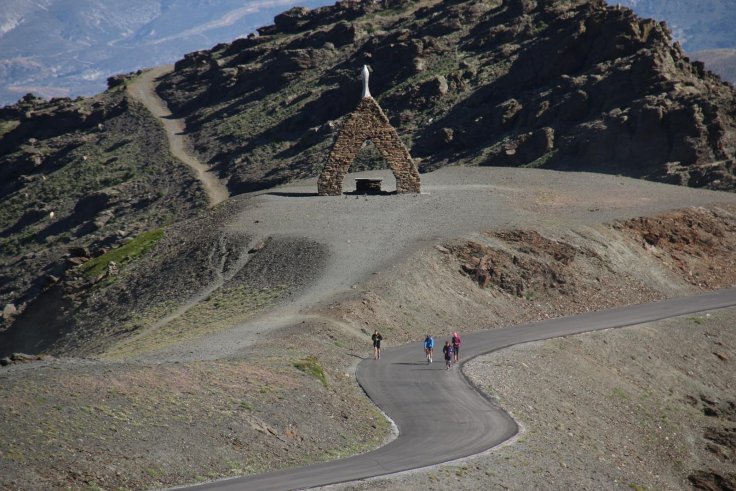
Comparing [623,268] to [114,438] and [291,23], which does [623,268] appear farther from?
[291,23]

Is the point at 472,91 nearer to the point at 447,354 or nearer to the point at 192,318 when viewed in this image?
the point at 192,318

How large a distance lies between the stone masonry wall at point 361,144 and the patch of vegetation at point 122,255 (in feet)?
25.0

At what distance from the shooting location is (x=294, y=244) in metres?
46.7

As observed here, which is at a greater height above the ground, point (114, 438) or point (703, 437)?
point (114, 438)

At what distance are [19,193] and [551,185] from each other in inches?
2540

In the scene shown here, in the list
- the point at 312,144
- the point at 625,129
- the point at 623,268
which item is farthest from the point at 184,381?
the point at 312,144

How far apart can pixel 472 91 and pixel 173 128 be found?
34.6 metres

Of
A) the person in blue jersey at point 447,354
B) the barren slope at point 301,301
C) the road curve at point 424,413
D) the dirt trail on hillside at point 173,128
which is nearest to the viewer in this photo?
the road curve at point 424,413

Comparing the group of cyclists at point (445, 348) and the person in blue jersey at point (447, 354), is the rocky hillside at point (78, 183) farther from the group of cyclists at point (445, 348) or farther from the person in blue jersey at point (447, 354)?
the person in blue jersey at point (447, 354)

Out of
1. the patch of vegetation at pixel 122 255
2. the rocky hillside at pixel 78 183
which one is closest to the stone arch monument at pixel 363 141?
the patch of vegetation at pixel 122 255

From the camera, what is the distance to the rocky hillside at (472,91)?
7375 centimetres

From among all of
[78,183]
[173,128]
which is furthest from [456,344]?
[173,128]

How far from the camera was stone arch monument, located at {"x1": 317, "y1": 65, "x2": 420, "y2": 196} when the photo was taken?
176 ft

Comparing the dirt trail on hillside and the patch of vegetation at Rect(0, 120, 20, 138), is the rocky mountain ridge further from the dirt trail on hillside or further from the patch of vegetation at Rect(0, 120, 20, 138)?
the dirt trail on hillside
